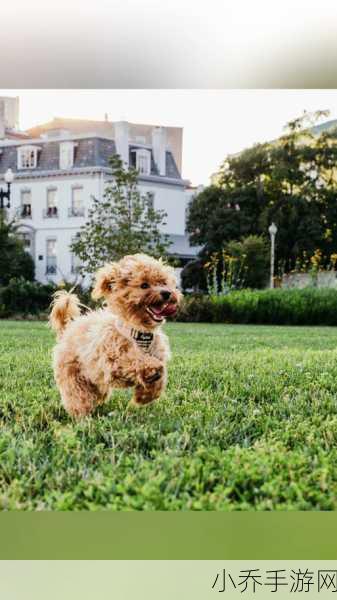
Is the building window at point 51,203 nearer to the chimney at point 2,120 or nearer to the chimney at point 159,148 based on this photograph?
the chimney at point 2,120

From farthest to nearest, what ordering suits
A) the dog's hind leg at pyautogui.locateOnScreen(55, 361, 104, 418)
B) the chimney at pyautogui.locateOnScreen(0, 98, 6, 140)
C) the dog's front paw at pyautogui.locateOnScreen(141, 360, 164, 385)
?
the chimney at pyautogui.locateOnScreen(0, 98, 6, 140) < the dog's hind leg at pyautogui.locateOnScreen(55, 361, 104, 418) < the dog's front paw at pyautogui.locateOnScreen(141, 360, 164, 385)

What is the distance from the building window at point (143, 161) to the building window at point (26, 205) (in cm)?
53

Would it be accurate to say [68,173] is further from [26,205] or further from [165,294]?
[165,294]

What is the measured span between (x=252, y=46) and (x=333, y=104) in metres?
0.52

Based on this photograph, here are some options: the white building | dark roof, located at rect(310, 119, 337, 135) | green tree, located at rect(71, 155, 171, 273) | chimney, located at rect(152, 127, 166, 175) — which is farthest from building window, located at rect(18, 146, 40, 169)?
dark roof, located at rect(310, 119, 337, 135)

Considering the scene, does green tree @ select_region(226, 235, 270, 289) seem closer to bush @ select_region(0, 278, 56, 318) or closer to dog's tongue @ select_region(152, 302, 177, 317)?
bush @ select_region(0, 278, 56, 318)

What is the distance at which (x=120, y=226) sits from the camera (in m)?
3.56

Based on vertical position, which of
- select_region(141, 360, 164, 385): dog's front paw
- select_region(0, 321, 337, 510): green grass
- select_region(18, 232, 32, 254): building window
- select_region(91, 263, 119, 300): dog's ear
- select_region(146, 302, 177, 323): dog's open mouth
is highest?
select_region(18, 232, 32, 254): building window

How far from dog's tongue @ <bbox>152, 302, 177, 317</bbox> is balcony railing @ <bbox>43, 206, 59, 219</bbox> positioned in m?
1.31

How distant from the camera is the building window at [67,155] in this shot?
3398 mm

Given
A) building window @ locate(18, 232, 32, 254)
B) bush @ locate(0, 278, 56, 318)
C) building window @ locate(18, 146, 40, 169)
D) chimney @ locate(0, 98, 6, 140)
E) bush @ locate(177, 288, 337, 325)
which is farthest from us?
bush @ locate(177, 288, 337, 325)

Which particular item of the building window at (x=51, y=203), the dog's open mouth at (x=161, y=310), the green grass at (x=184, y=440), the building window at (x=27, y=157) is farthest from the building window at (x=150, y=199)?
the dog's open mouth at (x=161, y=310)

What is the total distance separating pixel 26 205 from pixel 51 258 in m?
0.27

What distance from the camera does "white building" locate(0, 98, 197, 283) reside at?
3375 mm
